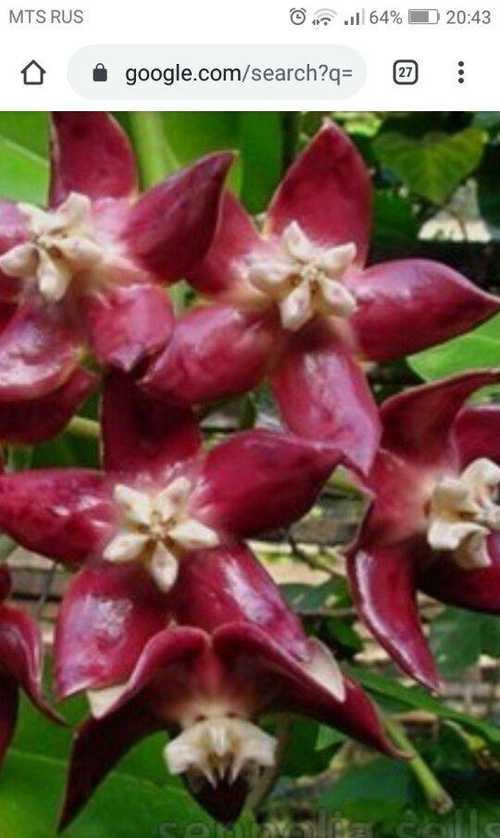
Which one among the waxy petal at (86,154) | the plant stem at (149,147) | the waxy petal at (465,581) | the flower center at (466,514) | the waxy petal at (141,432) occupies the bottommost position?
the waxy petal at (465,581)

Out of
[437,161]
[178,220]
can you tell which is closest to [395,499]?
[178,220]

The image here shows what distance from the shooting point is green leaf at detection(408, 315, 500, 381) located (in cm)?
66

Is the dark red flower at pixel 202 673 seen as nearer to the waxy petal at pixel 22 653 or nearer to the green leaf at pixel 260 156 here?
the waxy petal at pixel 22 653

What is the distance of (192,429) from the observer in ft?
1.75

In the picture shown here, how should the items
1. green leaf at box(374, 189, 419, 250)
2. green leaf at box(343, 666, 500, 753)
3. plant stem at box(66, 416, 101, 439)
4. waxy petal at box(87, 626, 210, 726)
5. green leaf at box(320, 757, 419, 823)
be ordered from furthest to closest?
green leaf at box(374, 189, 419, 250) → green leaf at box(320, 757, 419, 823) → green leaf at box(343, 666, 500, 753) → plant stem at box(66, 416, 101, 439) → waxy petal at box(87, 626, 210, 726)

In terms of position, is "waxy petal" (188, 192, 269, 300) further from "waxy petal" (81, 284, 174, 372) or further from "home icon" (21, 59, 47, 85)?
"home icon" (21, 59, 47, 85)

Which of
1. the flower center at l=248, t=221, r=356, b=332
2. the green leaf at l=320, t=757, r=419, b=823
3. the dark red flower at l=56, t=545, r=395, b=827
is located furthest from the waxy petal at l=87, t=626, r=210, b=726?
the green leaf at l=320, t=757, r=419, b=823

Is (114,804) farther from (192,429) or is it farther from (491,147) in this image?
(491,147)

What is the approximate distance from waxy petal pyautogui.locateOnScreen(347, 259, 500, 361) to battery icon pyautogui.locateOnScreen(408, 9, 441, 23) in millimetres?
144

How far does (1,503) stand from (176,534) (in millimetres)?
55

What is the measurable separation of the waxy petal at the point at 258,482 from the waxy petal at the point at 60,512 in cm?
3

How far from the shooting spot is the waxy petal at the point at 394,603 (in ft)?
1.69

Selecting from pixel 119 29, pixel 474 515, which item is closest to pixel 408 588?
pixel 474 515

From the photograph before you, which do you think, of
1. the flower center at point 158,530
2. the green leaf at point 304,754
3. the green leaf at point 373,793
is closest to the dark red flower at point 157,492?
the flower center at point 158,530
